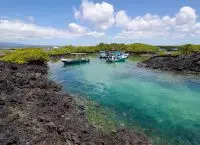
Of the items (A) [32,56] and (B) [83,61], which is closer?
(A) [32,56]

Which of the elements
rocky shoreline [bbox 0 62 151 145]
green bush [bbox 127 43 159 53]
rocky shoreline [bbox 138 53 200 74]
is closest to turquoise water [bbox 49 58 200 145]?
rocky shoreline [bbox 0 62 151 145]

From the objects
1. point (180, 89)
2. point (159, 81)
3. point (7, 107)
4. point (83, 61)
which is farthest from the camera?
point (83, 61)

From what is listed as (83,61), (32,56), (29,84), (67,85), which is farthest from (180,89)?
(83,61)

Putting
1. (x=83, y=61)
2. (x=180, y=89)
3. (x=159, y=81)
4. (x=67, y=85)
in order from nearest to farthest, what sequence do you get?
(x=180, y=89)
(x=67, y=85)
(x=159, y=81)
(x=83, y=61)

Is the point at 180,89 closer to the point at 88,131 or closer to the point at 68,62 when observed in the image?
the point at 88,131

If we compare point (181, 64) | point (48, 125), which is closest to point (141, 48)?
point (181, 64)

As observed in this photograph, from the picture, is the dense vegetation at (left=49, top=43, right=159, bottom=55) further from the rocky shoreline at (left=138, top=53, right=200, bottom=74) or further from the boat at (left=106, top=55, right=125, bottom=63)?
the rocky shoreline at (left=138, top=53, right=200, bottom=74)

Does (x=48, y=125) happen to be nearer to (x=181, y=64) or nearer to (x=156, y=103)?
(x=156, y=103)
